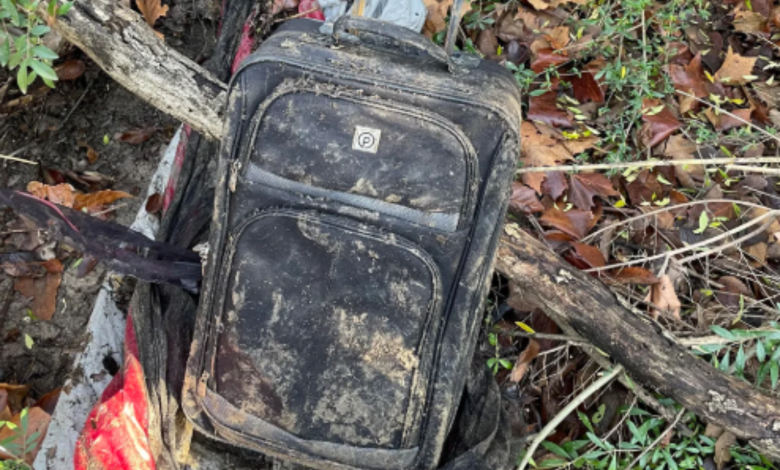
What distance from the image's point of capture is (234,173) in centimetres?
135

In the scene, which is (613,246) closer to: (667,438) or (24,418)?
(667,438)

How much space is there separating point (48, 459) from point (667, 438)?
164cm

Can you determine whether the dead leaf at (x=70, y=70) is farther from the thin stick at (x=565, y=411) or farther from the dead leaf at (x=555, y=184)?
the thin stick at (x=565, y=411)

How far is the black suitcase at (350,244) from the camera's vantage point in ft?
4.18

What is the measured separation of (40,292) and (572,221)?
1.63 m

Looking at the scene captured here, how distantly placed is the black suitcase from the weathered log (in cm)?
20

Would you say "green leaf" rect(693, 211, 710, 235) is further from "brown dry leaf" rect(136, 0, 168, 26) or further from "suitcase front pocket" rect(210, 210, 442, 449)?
"brown dry leaf" rect(136, 0, 168, 26)

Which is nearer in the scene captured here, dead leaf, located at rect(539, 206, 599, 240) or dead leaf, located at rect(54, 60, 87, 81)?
dead leaf, located at rect(539, 206, 599, 240)

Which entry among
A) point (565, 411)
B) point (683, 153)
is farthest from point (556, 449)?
point (683, 153)

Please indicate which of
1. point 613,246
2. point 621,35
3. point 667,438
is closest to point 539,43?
point 621,35

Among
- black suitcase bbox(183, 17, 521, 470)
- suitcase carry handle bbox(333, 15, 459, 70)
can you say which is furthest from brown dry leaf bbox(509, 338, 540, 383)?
suitcase carry handle bbox(333, 15, 459, 70)

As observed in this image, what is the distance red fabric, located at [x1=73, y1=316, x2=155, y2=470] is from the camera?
1.58 m

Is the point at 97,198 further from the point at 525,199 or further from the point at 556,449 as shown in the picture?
the point at 556,449

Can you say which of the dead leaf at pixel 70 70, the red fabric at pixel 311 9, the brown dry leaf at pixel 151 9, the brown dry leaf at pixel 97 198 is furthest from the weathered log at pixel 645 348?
the dead leaf at pixel 70 70
